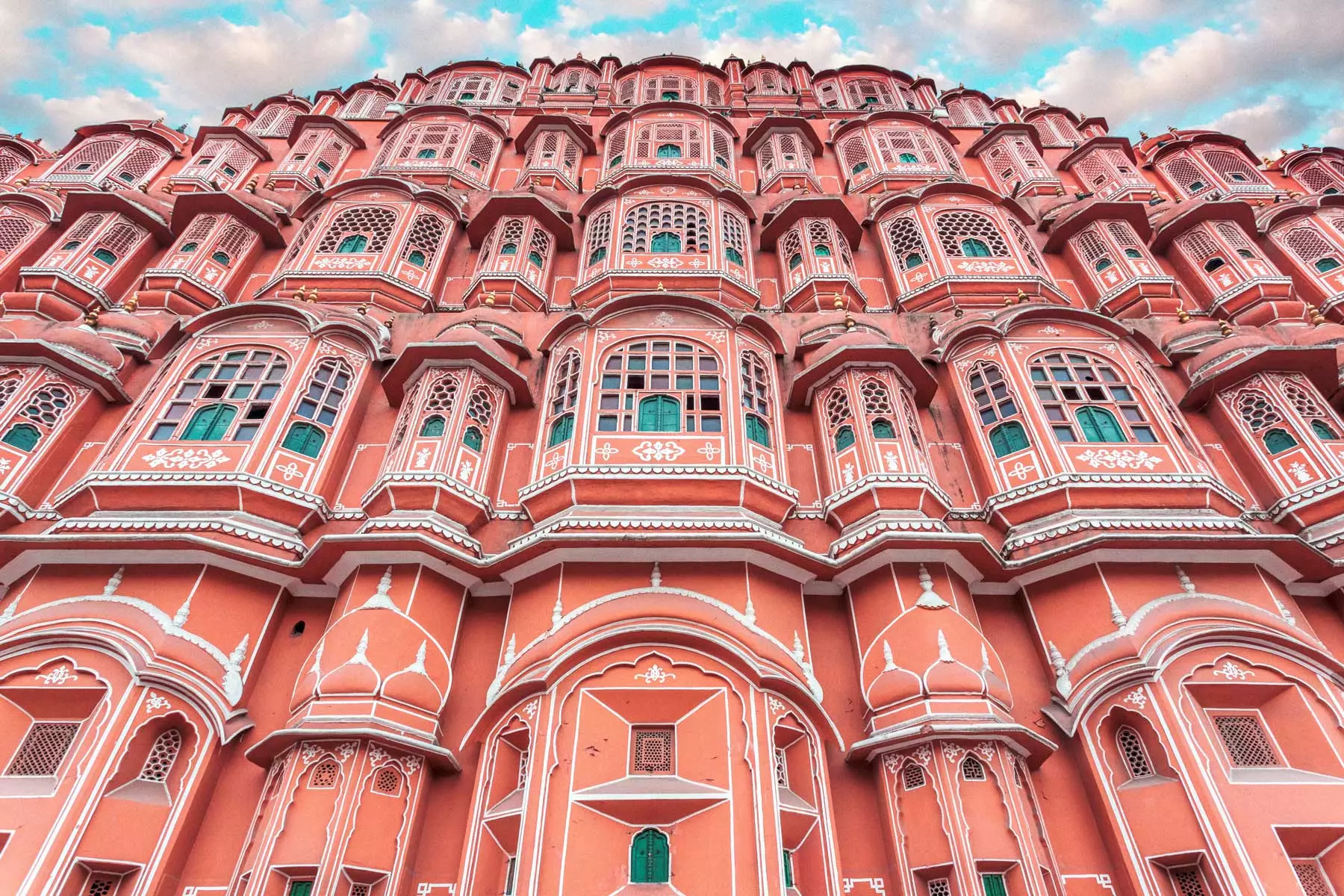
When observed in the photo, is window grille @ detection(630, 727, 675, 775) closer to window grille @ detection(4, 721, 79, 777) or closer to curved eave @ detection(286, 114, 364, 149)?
window grille @ detection(4, 721, 79, 777)

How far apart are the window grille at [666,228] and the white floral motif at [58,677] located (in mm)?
12482

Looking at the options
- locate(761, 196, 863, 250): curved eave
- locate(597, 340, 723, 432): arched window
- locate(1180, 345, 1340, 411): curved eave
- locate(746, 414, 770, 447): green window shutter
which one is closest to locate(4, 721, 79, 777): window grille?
locate(597, 340, 723, 432): arched window

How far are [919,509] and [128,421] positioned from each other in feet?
40.5

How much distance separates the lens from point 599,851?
28.0 feet

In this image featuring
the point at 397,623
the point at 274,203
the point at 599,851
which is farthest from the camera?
the point at 274,203

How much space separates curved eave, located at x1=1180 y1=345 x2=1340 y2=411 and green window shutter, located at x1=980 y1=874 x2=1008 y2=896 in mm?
9550

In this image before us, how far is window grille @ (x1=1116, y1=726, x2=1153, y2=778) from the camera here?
9.82m

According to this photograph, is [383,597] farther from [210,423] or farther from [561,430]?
[210,423]

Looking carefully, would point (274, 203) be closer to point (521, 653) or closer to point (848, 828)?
point (521, 653)

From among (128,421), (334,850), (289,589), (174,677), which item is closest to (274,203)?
(128,421)

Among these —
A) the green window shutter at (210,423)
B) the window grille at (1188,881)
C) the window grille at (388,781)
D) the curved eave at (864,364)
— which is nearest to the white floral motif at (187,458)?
the green window shutter at (210,423)

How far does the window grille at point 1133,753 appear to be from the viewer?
9.82 metres

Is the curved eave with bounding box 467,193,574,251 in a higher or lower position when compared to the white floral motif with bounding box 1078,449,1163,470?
higher

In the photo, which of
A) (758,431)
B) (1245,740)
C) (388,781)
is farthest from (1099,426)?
(388,781)
